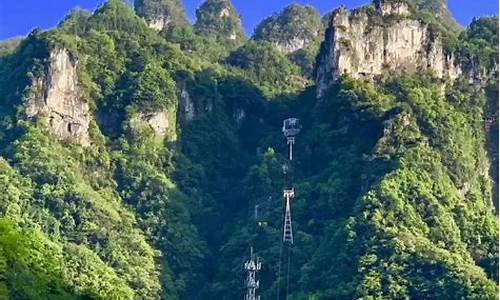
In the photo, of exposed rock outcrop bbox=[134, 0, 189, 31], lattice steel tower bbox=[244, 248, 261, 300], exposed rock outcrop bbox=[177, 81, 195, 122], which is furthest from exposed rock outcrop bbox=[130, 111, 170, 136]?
exposed rock outcrop bbox=[134, 0, 189, 31]

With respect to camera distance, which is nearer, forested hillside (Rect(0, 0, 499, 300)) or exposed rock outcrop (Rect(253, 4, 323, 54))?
forested hillside (Rect(0, 0, 499, 300))

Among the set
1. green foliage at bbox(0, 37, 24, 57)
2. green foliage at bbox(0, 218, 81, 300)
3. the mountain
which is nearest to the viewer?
green foliage at bbox(0, 218, 81, 300)

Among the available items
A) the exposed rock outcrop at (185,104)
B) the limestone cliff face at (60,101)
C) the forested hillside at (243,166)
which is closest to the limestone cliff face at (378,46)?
the forested hillside at (243,166)

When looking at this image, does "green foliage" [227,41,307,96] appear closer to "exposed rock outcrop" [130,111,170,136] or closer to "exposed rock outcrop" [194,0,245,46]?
"exposed rock outcrop" [130,111,170,136]

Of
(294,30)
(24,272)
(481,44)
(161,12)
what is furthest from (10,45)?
(24,272)

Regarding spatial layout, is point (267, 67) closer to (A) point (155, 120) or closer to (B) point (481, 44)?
(A) point (155, 120)

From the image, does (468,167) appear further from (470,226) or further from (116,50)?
(116,50)
